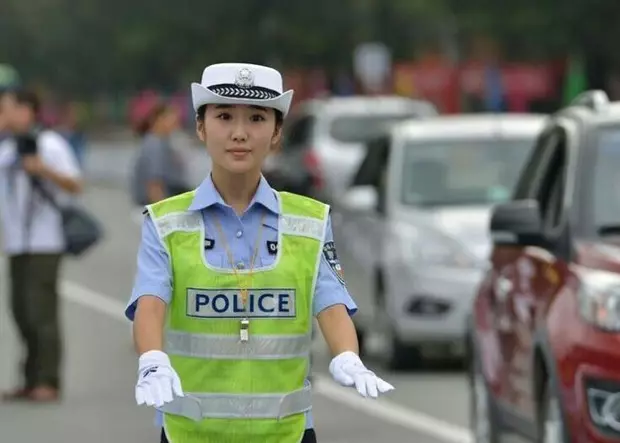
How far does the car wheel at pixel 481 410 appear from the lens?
10.6 m

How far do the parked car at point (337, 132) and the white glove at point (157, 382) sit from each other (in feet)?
64.3

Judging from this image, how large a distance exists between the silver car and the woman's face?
10.5 m

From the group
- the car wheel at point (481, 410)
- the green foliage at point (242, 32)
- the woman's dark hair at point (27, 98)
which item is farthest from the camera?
the green foliage at point (242, 32)

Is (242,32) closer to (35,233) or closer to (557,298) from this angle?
(35,233)

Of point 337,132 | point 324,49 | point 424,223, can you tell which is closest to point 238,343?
point 424,223

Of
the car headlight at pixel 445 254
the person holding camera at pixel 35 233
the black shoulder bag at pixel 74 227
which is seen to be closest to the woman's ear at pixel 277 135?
the person holding camera at pixel 35 233

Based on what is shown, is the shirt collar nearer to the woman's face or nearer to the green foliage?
the woman's face

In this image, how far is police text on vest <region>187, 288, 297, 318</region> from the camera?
19.4ft

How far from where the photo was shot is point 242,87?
5852mm

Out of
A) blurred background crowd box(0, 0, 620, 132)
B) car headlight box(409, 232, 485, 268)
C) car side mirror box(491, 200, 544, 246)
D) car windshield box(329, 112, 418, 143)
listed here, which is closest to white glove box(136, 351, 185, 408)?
car side mirror box(491, 200, 544, 246)

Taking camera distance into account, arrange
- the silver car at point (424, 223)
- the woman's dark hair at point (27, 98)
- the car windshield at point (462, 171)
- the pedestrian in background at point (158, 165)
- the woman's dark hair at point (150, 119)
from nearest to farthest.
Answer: the woman's dark hair at point (27, 98) < the silver car at point (424, 223) < the car windshield at point (462, 171) < the pedestrian in background at point (158, 165) < the woman's dark hair at point (150, 119)

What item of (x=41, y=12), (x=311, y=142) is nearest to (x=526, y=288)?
(x=311, y=142)

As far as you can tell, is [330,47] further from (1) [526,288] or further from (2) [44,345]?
(1) [526,288]

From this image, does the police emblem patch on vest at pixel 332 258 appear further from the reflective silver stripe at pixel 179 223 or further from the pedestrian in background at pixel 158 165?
the pedestrian in background at pixel 158 165
